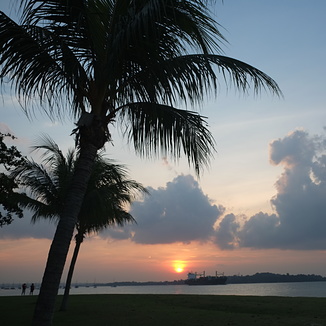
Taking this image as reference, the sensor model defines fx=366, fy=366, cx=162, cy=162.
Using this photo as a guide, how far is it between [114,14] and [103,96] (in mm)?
1585

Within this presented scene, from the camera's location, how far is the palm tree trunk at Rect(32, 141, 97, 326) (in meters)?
5.70

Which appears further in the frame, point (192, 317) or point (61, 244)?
point (192, 317)

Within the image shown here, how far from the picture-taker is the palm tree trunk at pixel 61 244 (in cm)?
→ 570

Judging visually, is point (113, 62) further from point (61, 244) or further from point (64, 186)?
point (64, 186)

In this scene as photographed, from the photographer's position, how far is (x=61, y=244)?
6004 millimetres

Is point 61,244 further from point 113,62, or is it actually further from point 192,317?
point 192,317

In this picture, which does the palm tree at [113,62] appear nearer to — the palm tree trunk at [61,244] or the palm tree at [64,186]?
the palm tree trunk at [61,244]

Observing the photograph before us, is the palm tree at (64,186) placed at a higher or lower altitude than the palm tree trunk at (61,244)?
higher

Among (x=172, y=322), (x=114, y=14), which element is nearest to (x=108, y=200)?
(x=172, y=322)

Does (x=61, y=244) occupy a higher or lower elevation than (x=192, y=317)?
higher

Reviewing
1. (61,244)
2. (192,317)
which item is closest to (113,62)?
(61,244)

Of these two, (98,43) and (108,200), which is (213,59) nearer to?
(98,43)

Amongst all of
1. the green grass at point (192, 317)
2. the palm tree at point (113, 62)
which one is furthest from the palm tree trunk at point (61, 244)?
the green grass at point (192, 317)

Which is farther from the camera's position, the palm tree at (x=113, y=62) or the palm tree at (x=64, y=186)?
the palm tree at (x=64, y=186)
